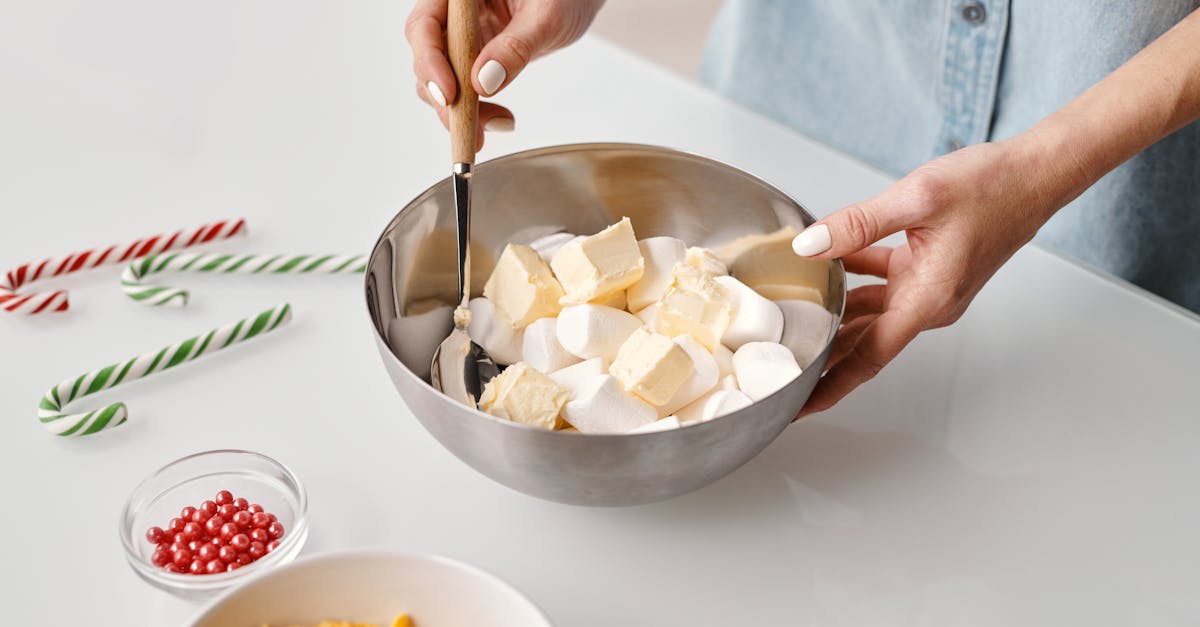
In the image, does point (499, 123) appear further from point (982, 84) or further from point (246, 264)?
point (982, 84)

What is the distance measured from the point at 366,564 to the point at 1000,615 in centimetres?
58

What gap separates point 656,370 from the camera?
3.17 feet

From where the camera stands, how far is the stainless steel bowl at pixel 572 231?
2.85ft

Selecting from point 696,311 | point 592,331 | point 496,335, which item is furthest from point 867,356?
point 496,335

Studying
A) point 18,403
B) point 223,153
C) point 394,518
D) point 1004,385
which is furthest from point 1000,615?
point 223,153

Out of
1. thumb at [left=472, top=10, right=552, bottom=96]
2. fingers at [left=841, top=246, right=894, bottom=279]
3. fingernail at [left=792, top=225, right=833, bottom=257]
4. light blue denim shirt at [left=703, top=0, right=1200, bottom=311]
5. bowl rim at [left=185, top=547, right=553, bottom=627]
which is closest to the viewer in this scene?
bowl rim at [left=185, top=547, right=553, bottom=627]

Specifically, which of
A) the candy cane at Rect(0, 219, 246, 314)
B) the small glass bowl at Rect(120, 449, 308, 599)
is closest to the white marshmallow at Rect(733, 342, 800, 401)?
the small glass bowl at Rect(120, 449, 308, 599)

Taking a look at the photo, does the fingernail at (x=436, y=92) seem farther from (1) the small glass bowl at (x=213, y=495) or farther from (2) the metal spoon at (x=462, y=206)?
(1) the small glass bowl at (x=213, y=495)

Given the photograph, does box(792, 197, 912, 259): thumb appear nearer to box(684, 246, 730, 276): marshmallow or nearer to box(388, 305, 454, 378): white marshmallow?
box(684, 246, 730, 276): marshmallow

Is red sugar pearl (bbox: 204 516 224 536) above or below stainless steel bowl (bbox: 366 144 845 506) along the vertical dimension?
below

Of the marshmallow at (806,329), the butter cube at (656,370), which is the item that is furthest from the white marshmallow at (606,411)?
the marshmallow at (806,329)

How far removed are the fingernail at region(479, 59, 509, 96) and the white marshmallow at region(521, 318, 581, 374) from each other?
0.26 meters

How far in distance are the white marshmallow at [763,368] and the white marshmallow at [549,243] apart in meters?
0.28

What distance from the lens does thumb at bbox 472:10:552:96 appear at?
3.70ft
